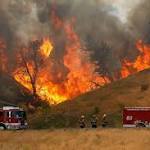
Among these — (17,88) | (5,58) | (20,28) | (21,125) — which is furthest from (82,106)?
(20,28)

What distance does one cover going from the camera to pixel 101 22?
10875 cm

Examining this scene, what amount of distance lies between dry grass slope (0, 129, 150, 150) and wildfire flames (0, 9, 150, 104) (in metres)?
39.0

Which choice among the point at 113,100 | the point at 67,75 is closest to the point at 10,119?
the point at 113,100

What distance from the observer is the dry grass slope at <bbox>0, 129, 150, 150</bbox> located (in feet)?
126

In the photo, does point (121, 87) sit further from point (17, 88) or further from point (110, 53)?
point (110, 53)

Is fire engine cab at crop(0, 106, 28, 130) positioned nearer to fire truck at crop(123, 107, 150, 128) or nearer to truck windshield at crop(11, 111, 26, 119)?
truck windshield at crop(11, 111, 26, 119)

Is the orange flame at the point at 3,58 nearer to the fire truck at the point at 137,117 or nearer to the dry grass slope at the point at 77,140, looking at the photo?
the fire truck at the point at 137,117

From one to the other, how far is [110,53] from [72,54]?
8.46 metres

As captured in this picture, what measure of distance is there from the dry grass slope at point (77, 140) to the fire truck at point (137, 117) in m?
8.44

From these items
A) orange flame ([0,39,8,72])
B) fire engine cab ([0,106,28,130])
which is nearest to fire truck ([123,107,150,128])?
fire engine cab ([0,106,28,130])

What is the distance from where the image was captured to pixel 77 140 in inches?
1604

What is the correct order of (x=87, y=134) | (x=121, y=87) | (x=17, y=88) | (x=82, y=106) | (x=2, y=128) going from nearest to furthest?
(x=87, y=134) < (x=2, y=128) < (x=82, y=106) < (x=121, y=87) < (x=17, y=88)

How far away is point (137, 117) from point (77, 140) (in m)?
12.6

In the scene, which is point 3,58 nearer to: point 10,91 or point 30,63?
point 30,63
